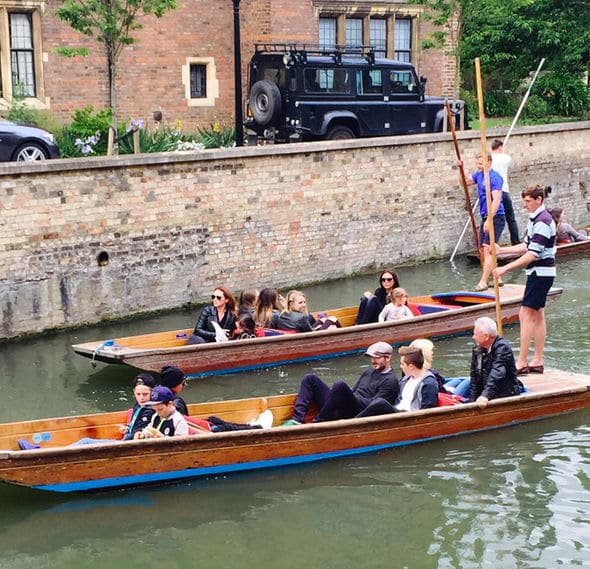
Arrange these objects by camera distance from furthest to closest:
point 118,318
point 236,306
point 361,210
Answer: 1. point 361,210
2. point 118,318
3. point 236,306

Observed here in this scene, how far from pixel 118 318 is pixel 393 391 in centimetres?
560

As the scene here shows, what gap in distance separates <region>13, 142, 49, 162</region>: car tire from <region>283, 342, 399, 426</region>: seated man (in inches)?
274

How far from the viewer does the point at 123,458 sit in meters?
8.10

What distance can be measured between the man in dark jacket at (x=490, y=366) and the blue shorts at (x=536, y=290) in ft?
3.38

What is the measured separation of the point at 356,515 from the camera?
813 centimetres

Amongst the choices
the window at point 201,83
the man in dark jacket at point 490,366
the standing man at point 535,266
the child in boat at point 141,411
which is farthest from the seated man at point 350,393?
the window at point 201,83

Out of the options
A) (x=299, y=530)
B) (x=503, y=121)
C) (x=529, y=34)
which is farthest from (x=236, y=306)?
(x=503, y=121)

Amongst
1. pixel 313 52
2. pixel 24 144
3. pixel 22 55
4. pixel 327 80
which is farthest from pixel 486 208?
pixel 22 55

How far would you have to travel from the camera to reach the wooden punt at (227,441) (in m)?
7.94

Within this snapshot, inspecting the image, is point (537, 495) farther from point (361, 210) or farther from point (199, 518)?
point (361, 210)

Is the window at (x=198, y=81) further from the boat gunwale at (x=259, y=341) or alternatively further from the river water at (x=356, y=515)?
the river water at (x=356, y=515)

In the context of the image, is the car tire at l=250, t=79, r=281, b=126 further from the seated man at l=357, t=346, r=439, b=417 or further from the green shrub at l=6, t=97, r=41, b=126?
the seated man at l=357, t=346, r=439, b=417

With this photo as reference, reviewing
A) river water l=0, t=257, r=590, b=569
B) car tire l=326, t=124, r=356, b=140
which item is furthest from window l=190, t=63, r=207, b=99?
river water l=0, t=257, r=590, b=569

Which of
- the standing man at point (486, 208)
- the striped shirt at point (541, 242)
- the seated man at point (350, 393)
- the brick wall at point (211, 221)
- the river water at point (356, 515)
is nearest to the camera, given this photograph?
the river water at point (356, 515)
